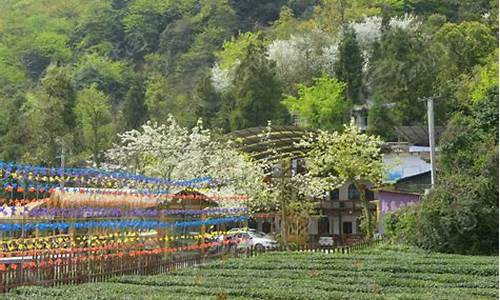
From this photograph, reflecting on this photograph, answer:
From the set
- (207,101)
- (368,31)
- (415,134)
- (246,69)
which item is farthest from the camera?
(368,31)

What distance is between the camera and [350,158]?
34844 mm

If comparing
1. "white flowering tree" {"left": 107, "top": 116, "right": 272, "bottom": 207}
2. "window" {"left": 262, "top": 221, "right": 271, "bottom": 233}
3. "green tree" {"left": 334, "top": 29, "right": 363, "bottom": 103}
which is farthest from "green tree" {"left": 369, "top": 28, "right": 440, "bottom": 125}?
"white flowering tree" {"left": 107, "top": 116, "right": 272, "bottom": 207}

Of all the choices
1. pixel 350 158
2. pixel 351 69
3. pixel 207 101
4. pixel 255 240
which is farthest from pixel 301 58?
pixel 255 240

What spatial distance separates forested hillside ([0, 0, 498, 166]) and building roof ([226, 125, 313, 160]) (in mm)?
9179

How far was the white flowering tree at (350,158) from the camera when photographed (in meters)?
34.8

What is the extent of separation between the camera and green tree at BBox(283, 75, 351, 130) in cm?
4969

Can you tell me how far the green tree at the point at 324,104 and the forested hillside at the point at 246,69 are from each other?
10 cm

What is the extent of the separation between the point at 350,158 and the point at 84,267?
20.7 meters

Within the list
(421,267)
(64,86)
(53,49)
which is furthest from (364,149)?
(53,49)

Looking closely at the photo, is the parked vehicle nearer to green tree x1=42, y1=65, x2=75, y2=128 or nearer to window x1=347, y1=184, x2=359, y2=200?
window x1=347, y1=184, x2=359, y2=200

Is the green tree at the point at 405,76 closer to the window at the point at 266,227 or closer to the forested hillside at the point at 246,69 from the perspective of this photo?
the forested hillside at the point at 246,69

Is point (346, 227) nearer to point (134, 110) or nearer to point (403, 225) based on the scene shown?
point (403, 225)

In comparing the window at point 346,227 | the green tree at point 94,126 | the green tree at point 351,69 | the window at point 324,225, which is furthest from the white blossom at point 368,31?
the green tree at point 94,126

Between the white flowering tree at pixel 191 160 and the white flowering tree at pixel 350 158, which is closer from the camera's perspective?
the white flowering tree at pixel 191 160
